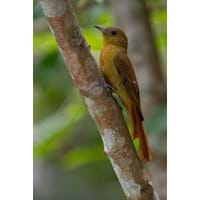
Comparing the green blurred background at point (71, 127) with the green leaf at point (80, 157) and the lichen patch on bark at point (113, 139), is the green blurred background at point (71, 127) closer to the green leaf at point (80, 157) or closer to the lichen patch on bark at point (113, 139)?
the green leaf at point (80, 157)

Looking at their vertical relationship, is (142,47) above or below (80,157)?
above

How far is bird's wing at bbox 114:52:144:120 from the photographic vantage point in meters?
1.81

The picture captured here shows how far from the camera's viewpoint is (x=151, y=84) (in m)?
1.91

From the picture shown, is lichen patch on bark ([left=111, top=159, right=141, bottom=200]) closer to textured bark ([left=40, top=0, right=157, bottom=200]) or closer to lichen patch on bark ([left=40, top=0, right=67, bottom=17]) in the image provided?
textured bark ([left=40, top=0, right=157, bottom=200])

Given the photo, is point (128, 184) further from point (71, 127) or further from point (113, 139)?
point (71, 127)

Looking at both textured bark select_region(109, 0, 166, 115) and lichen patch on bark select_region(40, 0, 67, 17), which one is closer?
lichen patch on bark select_region(40, 0, 67, 17)

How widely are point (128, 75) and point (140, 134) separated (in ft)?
0.55

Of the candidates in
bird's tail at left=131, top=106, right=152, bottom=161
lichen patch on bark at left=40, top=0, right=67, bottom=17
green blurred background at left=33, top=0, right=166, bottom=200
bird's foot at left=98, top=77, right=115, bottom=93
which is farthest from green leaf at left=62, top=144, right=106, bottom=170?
lichen patch on bark at left=40, top=0, right=67, bottom=17

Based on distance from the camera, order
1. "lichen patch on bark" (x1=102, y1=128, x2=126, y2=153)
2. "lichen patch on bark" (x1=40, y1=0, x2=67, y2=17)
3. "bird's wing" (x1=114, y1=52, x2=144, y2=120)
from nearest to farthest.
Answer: "lichen patch on bark" (x1=40, y1=0, x2=67, y2=17), "lichen patch on bark" (x1=102, y1=128, x2=126, y2=153), "bird's wing" (x1=114, y1=52, x2=144, y2=120)

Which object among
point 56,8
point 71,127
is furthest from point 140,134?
point 56,8

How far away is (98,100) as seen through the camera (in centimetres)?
167

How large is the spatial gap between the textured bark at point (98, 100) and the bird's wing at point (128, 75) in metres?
0.14

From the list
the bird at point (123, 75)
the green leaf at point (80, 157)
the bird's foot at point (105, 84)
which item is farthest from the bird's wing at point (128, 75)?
the green leaf at point (80, 157)
